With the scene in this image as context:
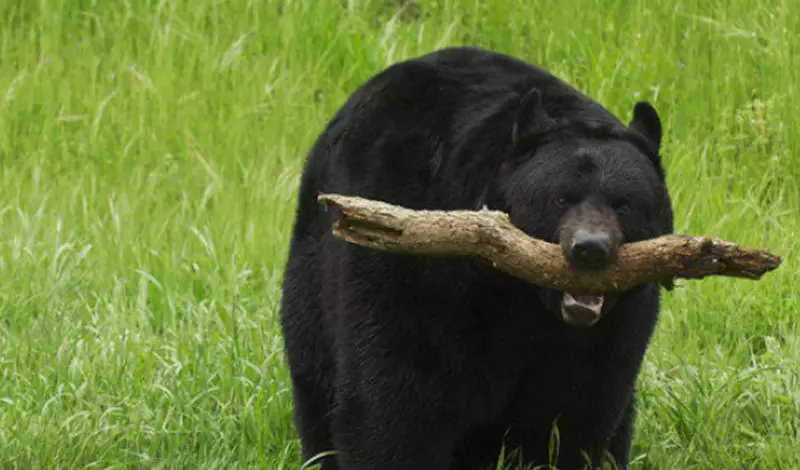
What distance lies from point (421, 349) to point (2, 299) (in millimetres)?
2275

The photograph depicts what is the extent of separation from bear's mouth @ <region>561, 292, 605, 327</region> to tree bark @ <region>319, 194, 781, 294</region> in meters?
0.03

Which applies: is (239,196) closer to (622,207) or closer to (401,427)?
(401,427)

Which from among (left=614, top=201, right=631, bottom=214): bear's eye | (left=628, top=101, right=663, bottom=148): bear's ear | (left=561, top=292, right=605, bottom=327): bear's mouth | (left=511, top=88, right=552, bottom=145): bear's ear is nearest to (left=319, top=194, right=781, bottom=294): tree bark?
(left=561, top=292, right=605, bottom=327): bear's mouth

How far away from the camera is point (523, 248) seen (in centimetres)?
424

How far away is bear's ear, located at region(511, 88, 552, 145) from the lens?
4.47 m

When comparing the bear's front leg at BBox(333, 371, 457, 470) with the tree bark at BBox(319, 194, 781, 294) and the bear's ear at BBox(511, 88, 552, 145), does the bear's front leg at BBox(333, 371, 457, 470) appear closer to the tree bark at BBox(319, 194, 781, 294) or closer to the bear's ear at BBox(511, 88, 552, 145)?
the tree bark at BBox(319, 194, 781, 294)

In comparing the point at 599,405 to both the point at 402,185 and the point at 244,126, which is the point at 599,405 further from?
the point at 244,126

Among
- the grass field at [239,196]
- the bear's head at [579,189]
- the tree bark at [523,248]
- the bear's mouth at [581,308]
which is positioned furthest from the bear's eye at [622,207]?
the grass field at [239,196]

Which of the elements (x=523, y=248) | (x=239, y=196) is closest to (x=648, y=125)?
(x=523, y=248)

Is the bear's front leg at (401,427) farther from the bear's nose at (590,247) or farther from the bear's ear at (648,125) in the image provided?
the bear's ear at (648,125)

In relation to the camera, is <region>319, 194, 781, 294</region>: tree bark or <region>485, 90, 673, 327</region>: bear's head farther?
<region>485, 90, 673, 327</region>: bear's head

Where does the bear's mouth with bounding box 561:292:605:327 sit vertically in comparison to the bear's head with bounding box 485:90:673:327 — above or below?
below

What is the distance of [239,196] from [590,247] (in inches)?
134

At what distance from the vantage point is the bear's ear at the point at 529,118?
4.47m
